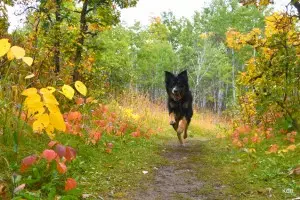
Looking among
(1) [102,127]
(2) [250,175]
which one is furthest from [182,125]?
(2) [250,175]

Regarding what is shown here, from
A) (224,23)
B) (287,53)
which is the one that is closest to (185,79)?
(287,53)

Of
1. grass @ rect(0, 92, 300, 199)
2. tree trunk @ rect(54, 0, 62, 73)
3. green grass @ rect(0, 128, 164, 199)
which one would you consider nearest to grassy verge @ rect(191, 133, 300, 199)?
grass @ rect(0, 92, 300, 199)

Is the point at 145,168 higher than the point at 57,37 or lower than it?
lower

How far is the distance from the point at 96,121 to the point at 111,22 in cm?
246

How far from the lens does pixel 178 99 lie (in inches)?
314

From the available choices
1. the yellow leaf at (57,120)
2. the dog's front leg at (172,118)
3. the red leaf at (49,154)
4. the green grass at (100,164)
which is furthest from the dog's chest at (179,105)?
the yellow leaf at (57,120)

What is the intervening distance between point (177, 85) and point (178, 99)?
36 centimetres

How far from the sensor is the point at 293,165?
407cm

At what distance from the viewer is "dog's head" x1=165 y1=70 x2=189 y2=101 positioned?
305 inches

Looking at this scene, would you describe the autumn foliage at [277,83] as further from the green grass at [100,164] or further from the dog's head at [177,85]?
the green grass at [100,164]

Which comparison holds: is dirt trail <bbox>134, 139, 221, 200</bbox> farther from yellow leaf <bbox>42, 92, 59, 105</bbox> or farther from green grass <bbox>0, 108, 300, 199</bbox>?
yellow leaf <bbox>42, 92, 59, 105</bbox>

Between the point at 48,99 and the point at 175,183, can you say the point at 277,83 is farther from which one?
the point at 48,99

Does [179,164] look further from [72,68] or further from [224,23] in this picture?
[224,23]

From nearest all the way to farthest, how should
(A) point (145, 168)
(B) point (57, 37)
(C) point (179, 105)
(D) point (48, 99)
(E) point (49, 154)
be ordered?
(D) point (48, 99), (E) point (49, 154), (A) point (145, 168), (B) point (57, 37), (C) point (179, 105)
